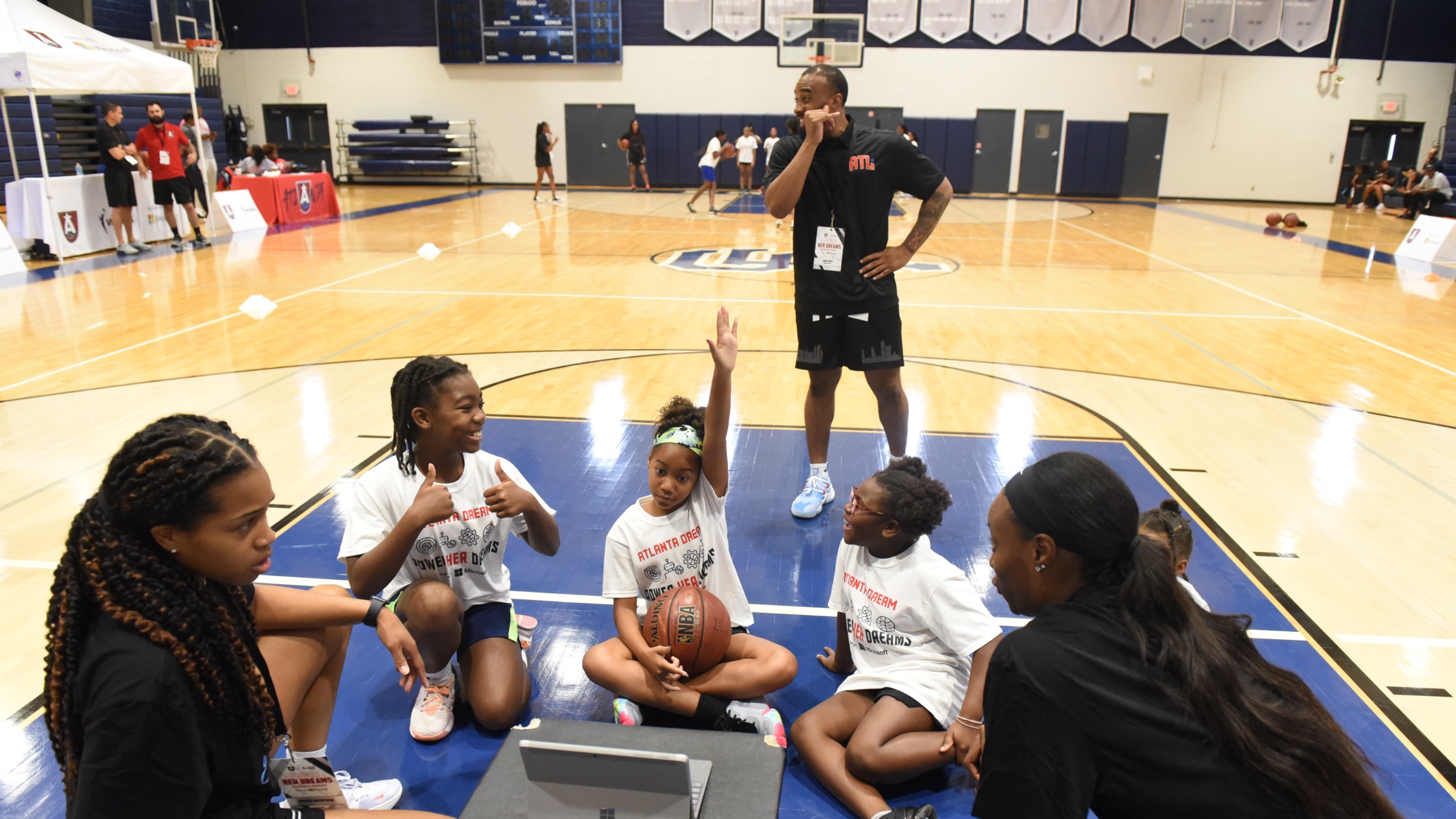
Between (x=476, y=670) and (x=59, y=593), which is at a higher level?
(x=59, y=593)

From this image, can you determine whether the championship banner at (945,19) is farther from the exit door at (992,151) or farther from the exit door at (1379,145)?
the exit door at (1379,145)

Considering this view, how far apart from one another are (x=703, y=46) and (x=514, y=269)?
1410 centimetres

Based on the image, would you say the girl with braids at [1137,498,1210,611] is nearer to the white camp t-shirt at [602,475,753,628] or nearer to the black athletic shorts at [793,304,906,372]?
the white camp t-shirt at [602,475,753,628]

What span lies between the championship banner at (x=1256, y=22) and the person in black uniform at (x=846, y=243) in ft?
72.8

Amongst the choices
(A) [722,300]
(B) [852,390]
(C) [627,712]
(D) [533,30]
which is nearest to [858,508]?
(C) [627,712]

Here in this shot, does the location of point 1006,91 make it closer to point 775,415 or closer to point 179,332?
point 775,415

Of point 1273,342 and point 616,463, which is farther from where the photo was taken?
point 1273,342

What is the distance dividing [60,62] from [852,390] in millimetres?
9431

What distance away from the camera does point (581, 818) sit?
1930mm

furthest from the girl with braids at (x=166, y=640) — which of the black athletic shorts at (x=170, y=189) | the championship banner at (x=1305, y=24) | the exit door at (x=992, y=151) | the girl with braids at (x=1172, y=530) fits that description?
the championship banner at (x=1305, y=24)

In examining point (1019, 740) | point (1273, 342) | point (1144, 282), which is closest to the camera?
point (1019, 740)

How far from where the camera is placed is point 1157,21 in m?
21.8

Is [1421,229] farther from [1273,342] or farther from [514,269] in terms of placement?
[514,269]

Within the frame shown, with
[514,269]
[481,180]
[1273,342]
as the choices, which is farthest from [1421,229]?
[481,180]
